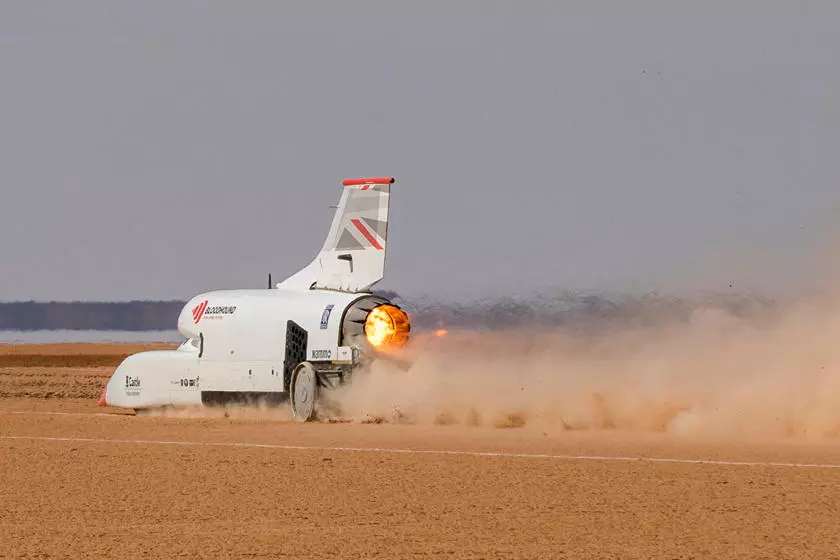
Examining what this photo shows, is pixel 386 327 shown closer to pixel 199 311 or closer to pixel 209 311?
pixel 209 311

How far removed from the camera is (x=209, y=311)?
39719 mm

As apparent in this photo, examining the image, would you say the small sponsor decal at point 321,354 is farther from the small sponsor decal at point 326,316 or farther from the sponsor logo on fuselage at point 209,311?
the sponsor logo on fuselage at point 209,311

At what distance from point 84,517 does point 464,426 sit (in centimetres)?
1682

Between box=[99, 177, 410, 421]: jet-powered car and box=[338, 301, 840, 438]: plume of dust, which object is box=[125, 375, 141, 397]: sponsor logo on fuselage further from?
box=[338, 301, 840, 438]: plume of dust

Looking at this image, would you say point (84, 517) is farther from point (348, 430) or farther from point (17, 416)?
point (17, 416)

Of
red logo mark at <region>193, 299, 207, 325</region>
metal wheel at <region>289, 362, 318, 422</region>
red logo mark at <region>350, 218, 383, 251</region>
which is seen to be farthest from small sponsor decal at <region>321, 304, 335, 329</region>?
red logo mark at <region>193, 299, 207, 325</region>

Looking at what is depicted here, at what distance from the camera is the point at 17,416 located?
39.7 meters

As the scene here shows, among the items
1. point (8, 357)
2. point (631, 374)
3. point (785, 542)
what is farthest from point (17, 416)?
point (8, 357)

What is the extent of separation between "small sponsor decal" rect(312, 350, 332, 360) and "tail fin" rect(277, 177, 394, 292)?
1.82 metres

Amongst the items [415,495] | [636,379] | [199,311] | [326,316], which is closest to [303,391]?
[326,316]

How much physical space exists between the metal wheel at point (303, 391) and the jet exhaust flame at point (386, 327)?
1.79 meters

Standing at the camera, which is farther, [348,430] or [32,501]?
[348,430]

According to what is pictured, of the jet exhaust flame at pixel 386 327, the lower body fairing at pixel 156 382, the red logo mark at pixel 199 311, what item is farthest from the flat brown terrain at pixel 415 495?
the red logo mark at pixel 199 311

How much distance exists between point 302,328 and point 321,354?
0.92 m
